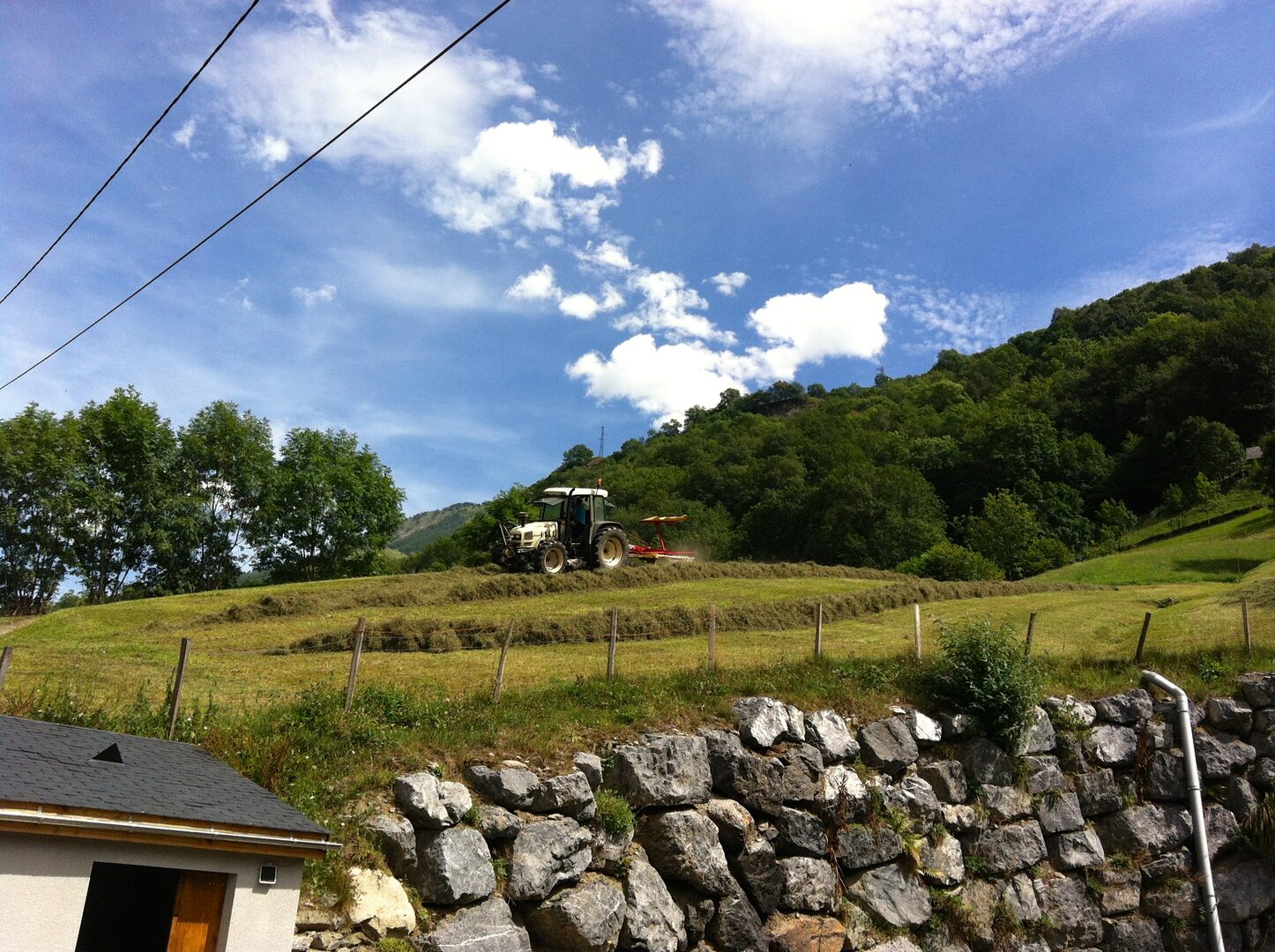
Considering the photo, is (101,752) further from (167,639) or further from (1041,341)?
(1041,341)

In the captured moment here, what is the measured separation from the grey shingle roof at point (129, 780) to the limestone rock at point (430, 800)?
4.65 feet

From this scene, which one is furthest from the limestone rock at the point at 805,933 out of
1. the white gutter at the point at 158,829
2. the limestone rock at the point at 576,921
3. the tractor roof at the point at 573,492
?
the tractor roof at the point at 573,492

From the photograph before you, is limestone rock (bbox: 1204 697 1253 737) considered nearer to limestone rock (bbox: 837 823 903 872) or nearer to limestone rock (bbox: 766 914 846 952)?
limestone rock (bbox: 837 823 903 872)

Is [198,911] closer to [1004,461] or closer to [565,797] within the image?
[565,797]

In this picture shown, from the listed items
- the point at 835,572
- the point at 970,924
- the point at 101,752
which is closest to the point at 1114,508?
the point at 835,572

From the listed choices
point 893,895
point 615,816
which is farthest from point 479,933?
point 893,895

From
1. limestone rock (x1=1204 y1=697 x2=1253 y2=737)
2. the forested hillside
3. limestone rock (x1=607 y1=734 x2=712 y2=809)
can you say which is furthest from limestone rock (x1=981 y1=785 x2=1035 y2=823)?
the forested hillside

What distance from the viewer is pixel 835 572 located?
35312 mm

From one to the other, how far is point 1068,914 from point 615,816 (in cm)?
857

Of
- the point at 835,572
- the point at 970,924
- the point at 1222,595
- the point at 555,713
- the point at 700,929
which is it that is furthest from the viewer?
the point at 835,572

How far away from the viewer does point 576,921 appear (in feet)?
33.4

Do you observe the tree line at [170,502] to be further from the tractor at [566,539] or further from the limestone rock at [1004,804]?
the limestone rock at [1004,804]

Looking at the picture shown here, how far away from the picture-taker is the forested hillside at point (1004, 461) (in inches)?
2362

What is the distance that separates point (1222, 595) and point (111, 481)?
47387 mm
